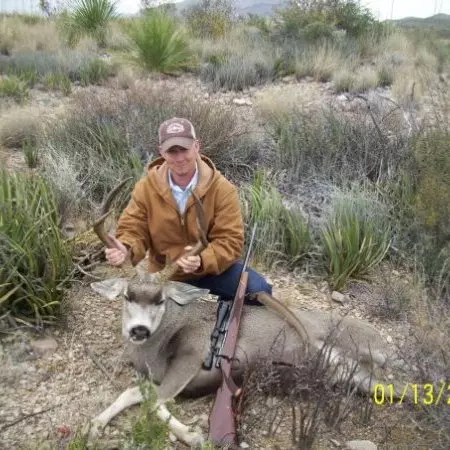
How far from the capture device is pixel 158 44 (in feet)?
36.6

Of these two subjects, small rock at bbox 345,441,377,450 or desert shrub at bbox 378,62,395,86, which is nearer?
small rock at bbox 345,441,377,450

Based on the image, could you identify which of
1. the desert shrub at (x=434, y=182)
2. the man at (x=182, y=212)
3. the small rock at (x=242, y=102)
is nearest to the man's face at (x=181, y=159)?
the man at (x=182, y=212)

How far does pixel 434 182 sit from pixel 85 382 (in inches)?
130

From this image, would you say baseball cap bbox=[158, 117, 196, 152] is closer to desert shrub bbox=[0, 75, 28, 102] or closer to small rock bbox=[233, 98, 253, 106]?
small rock bbox=[233, 98, 253, 106]

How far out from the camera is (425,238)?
484cm

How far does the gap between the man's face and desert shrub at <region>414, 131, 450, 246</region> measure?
7.38 feet

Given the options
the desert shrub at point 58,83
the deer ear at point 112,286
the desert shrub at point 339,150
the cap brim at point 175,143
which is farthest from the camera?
the desert shrub at point 58,83


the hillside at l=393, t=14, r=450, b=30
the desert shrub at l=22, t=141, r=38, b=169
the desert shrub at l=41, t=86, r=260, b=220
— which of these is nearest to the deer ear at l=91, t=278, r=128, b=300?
the desert shrub at l=41, t=86, r=260, b=220

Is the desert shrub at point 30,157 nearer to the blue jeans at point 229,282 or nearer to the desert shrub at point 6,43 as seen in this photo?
the blue jeans at point 229,282

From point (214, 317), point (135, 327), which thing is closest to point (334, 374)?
point (214, 317)

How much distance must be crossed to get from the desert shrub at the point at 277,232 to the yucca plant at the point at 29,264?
65.1 inches

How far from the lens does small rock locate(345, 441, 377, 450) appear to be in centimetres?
304

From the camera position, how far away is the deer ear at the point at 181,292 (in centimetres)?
347

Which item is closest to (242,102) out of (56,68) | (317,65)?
(317,65)
